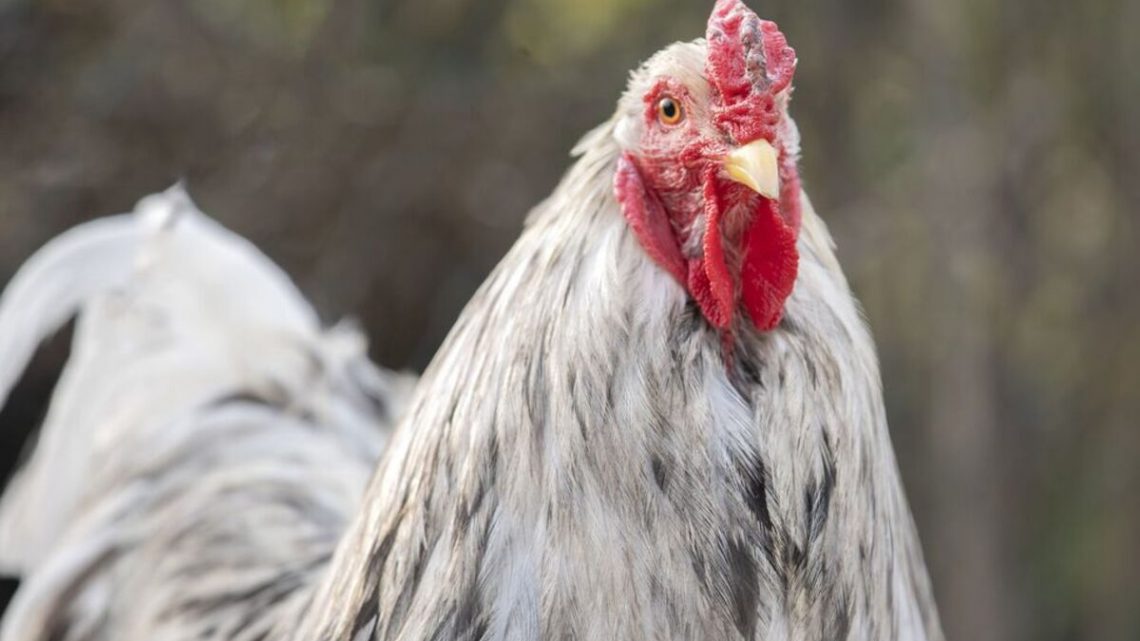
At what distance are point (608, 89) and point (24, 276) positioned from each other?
2.61m

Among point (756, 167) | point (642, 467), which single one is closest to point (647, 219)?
point (756, 167)

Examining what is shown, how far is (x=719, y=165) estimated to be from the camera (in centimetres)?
199

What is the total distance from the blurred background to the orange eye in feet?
10.0

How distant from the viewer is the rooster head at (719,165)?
1.96m

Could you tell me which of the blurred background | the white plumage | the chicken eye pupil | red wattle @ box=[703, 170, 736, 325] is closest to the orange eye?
the chicken eye pupil

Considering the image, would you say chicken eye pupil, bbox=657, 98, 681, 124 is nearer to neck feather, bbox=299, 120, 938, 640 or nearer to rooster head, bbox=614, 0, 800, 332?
rooster head, bbox=614, 0, 800, 332

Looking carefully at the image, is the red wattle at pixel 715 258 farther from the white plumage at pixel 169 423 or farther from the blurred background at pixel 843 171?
the blurred background at pixel 843 171

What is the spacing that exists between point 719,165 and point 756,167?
102mm

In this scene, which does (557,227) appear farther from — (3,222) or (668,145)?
(3,222)

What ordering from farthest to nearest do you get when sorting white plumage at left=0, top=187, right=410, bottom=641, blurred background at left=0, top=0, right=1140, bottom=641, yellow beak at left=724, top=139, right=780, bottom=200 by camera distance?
1. blurred background at left=0, top=0, right=1140, bottom=641
2. white plumage at left=0, top=187, right=410, bottom=641
3. yellow beak at left=724, top=139, right=780, bottom=200

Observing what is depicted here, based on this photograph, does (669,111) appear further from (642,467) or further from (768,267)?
(642,467)

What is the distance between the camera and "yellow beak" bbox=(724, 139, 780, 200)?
188cm

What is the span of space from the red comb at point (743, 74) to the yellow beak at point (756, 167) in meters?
0.02

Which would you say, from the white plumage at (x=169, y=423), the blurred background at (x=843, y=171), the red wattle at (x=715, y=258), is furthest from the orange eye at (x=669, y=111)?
the blurred background at (x=843, y=171)
